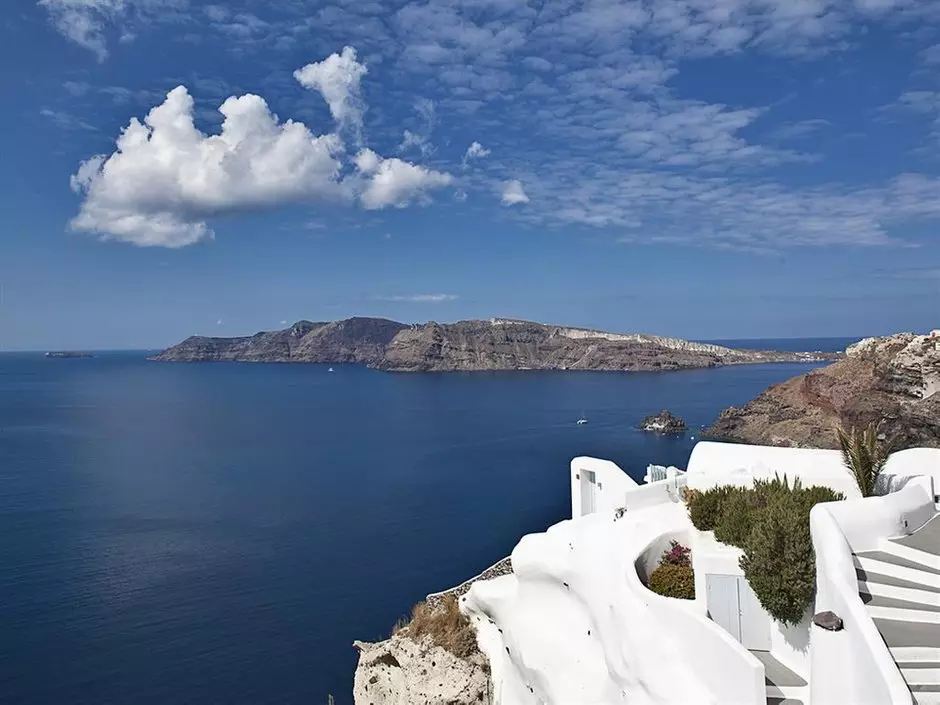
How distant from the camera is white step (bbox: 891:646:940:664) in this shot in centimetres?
754

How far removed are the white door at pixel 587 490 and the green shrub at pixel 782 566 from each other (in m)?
8.49

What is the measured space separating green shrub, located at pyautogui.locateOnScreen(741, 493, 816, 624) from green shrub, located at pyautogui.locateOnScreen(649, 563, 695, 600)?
122 cm

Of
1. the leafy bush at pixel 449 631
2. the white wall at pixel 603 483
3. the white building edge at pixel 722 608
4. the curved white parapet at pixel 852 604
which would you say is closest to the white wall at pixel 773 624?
the white building edge at pixel 722 608

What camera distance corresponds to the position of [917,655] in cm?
758

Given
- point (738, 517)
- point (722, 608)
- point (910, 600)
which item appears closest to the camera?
point (910, 600)

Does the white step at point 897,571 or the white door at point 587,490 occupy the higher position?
the white step at point 897,571

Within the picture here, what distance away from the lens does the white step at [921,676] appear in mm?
7242

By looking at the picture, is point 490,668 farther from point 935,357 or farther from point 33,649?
point 935,357

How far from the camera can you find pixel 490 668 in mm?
16859

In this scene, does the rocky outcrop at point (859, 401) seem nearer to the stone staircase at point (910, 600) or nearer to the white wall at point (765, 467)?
the white wall at point (765, 467)

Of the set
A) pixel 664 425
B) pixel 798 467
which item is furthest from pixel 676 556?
pixel 664 425

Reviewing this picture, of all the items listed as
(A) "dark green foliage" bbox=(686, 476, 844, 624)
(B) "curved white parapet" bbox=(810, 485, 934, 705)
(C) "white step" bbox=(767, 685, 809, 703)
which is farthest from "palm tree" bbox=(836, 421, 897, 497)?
(C) "white step" bbox=(767, 685, 809, 703)

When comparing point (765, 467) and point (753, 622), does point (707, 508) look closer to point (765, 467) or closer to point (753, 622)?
point (765, 467)

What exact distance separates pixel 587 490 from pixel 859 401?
4174 centimetres
